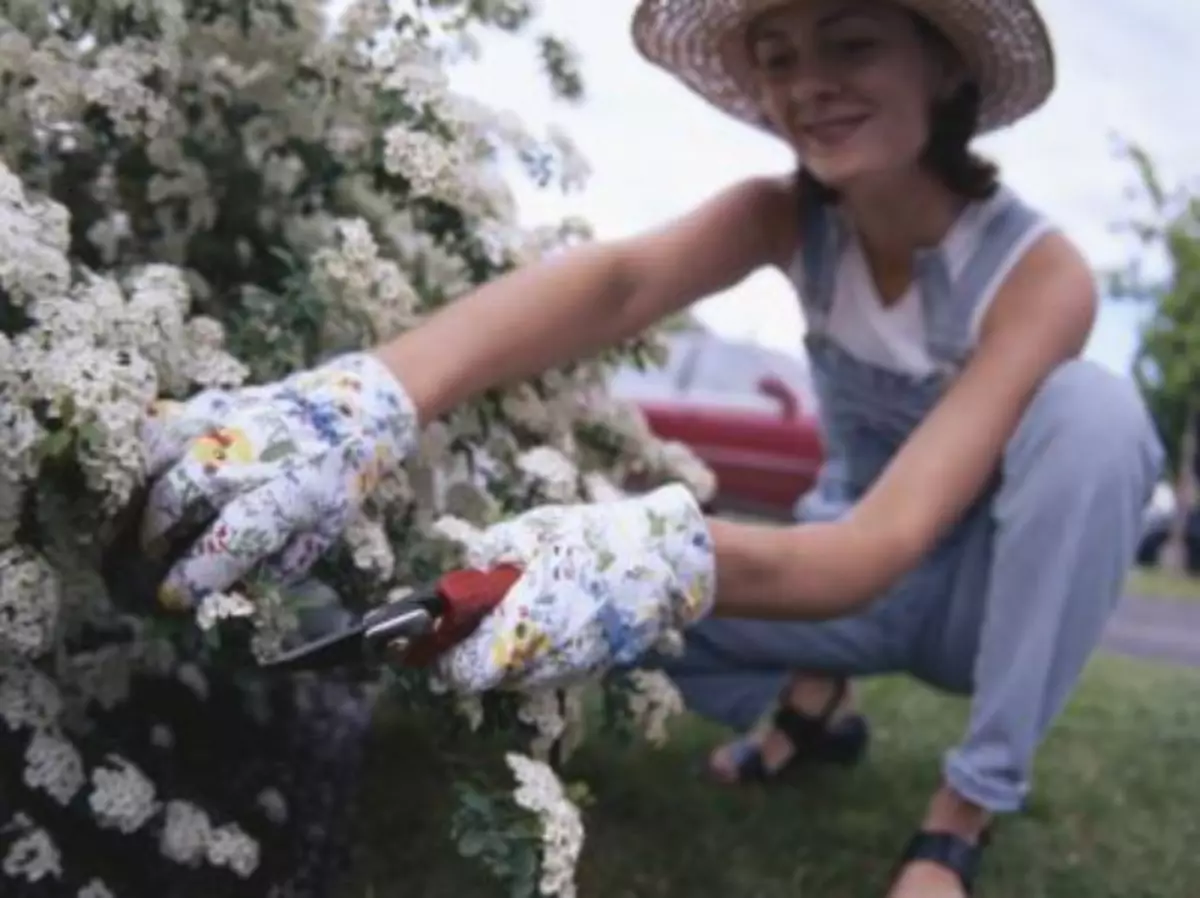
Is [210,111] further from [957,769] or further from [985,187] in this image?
[957,769]

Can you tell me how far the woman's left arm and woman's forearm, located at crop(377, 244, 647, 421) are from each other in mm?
281

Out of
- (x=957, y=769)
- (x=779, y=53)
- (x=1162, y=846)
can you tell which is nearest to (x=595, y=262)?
(x=779, y=53)

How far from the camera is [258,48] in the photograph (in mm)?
1883

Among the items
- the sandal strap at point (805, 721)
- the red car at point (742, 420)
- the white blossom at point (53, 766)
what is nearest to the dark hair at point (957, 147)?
the sandal strap at point (805, 721)

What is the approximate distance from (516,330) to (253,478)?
0.49 metres

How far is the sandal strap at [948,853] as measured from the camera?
6.18ft

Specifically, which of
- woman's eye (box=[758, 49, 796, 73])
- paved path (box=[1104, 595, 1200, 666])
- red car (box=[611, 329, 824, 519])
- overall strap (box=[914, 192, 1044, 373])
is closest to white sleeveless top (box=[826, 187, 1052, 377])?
overall strap (box=[914, 192, 1044, 373])

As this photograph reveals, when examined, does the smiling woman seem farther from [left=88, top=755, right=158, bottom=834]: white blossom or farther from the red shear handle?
[left=88, top=755, right=158, bottom=834]: white blossom

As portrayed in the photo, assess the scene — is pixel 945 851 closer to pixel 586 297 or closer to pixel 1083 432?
pixel 1083 432

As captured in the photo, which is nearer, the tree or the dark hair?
the dark hair

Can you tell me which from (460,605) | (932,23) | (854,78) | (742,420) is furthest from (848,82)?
(742,420)

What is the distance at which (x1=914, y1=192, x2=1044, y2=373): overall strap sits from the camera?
1951 millimetres

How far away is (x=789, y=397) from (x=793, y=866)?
782cm

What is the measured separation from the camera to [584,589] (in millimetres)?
1336
